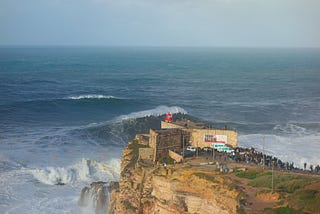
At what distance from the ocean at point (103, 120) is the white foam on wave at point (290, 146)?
10cm

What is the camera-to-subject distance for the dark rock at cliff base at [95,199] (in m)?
34.5

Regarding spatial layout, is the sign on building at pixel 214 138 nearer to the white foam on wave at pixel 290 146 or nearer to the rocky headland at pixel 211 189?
the rocky headland at pixel 211 189

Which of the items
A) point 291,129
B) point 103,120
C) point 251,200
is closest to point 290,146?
point 291,129

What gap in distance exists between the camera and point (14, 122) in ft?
211

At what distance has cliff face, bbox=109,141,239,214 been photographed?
2238cm

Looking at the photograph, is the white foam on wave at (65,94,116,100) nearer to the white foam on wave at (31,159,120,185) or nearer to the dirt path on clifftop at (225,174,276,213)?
the white foam on wave at (31,159,120,185)

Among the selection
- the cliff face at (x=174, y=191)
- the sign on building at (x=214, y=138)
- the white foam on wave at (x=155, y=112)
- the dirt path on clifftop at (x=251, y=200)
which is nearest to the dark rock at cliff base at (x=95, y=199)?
the cliff face at (x=174, y=191)

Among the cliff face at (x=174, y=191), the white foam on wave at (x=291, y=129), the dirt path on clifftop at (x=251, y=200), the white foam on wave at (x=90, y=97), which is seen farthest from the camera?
the white foam on wave at (x=90, y=97)

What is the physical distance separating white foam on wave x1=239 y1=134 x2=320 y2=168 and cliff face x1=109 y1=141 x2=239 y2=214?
1972cm

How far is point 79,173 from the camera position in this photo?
43375 millimetres

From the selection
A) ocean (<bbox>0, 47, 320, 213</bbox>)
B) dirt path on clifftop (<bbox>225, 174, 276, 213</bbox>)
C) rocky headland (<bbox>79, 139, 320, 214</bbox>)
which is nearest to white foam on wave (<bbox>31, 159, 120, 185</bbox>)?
ocean (<bbox>0, 47, 320, 213</bbox>)

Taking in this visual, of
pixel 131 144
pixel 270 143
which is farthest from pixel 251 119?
pixel 131 144

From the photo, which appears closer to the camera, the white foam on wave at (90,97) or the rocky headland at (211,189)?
the rocky headland at (211,189)

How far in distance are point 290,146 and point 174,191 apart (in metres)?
29.2
